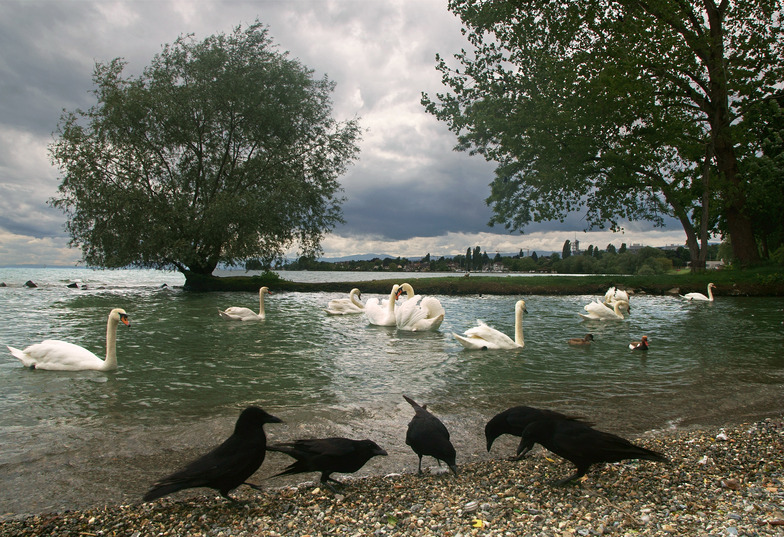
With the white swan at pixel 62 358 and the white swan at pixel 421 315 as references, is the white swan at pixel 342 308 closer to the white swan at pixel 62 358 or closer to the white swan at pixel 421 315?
the white swan at pixel 421 315

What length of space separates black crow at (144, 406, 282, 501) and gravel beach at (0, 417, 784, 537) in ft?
0.76

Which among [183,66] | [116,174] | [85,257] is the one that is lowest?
[85,257]

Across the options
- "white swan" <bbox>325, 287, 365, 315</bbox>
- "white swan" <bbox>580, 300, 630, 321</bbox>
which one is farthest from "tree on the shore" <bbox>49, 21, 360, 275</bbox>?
"white swan" <bbox>580, 300, 630, 321</bbox>

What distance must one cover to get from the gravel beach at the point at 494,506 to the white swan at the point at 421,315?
966 centimetres

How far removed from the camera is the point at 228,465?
11.9 ft

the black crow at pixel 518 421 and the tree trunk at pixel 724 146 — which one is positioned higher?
the tree trunk at pixel 724 146

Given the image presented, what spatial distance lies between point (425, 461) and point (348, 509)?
1.33 metres

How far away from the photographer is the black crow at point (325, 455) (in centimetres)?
386

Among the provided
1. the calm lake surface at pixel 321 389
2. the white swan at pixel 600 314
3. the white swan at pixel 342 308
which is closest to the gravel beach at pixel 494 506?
the calm lake surface at pixel 321 389

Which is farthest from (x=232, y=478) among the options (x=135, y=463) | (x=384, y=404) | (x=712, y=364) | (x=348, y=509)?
(x=712, y=364)

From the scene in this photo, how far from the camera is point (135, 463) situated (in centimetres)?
455

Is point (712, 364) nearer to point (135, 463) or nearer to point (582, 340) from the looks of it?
point (582, 340)

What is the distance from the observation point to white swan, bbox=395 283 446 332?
46.4ft

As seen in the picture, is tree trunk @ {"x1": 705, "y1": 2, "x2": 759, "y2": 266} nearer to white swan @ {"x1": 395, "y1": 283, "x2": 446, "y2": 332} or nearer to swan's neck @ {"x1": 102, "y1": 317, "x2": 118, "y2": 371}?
white swan @ {"x1": 395, "y1": 283, "x2": 446, "y2": 332}
